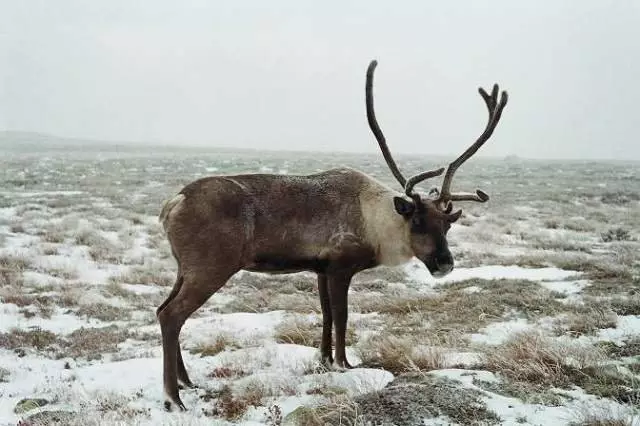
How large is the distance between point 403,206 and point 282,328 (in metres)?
2.61

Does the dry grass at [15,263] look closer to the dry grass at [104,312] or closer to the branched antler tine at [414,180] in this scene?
the dry grass at [104,312]

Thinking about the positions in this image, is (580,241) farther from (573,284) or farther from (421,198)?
(421,198)

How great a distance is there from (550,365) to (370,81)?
118 inches

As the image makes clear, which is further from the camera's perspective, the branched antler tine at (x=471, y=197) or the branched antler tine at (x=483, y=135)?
the branched antler tine at (x=471, y=197)

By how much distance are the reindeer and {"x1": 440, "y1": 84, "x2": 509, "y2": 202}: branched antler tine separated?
0.03ft

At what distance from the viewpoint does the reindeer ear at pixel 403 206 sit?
5359 millimetres

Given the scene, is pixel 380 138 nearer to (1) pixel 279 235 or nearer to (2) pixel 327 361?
(1) pixel 279 235

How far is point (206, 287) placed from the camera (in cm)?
469

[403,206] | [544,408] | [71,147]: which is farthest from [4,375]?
[71,147]

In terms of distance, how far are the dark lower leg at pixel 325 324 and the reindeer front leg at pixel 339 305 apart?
0.49ft

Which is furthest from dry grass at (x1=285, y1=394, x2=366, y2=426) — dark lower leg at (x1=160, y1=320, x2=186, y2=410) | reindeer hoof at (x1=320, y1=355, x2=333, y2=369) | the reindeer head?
the reindeer head

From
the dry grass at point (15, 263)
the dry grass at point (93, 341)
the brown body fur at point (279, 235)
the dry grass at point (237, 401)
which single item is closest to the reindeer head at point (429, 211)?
the brown body fur at point (279, 235)

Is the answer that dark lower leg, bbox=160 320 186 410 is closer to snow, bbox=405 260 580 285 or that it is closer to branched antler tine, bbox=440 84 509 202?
branched antler tine, bbox=440 84 509 202

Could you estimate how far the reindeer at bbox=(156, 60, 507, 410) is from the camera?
470cm
